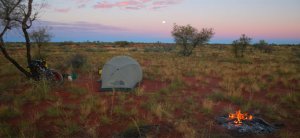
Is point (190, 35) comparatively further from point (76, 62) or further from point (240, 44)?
point (76, 62)

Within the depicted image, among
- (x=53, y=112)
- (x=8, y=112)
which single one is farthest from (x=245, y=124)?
(x=8, y=112)

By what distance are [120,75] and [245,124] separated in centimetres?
635

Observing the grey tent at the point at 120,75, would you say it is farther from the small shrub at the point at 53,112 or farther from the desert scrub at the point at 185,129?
the desert scrub at the point at 185,129

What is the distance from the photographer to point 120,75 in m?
11.4

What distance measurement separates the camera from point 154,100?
9461 millimetres

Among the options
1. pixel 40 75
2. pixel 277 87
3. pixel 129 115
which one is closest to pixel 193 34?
pixel 277 87

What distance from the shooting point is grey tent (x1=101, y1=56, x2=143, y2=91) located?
11320mm

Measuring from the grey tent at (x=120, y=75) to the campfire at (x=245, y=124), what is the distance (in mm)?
5240

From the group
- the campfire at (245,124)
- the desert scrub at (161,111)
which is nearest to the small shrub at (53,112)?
the desert scrub at (161,111)

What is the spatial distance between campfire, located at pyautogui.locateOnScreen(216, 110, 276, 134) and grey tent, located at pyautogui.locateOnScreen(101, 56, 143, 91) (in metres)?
5.24

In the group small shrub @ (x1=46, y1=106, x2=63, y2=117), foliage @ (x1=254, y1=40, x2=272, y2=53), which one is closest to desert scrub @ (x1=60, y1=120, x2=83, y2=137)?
small shrub @ (x1=46, y1=106, x2=63, y2=117)

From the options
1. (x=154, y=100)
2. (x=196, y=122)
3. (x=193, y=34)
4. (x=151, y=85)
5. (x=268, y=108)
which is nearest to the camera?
(x=196, y=122)

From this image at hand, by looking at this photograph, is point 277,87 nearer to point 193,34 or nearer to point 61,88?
point 61,88

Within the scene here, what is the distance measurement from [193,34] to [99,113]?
1026 inches
